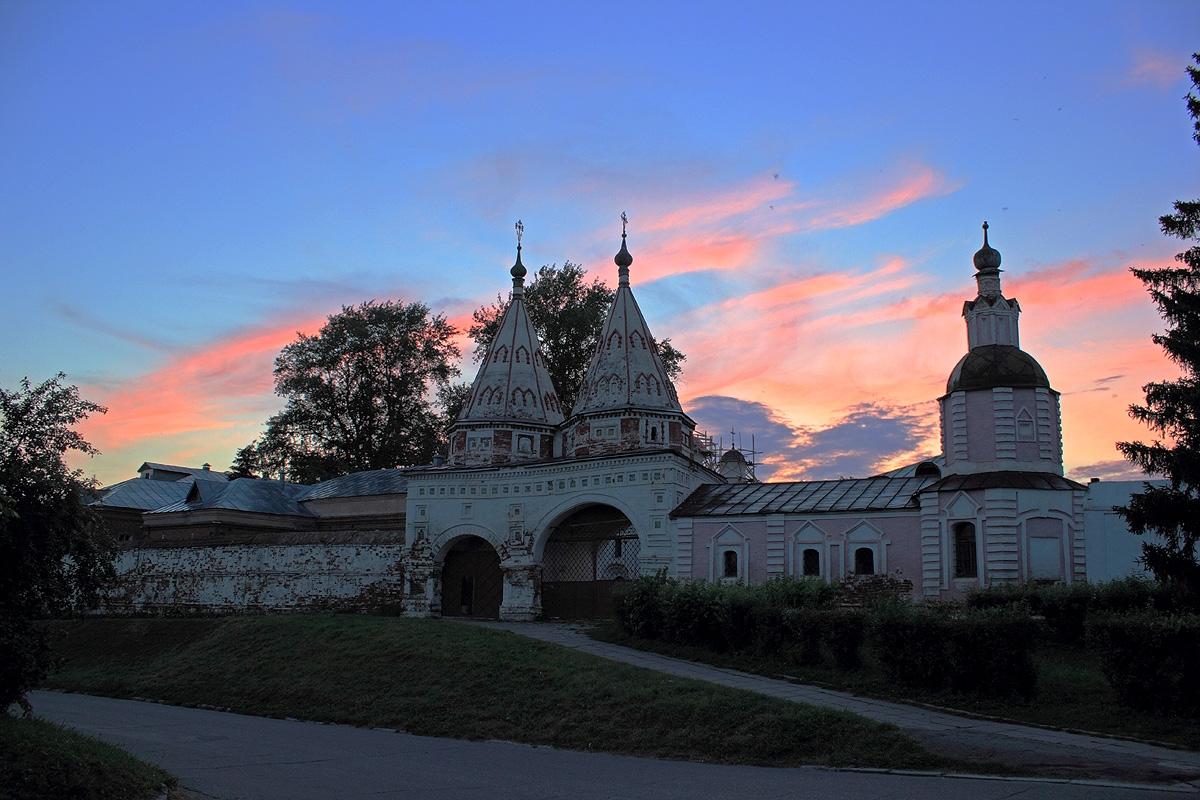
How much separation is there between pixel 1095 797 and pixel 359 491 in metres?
31.7

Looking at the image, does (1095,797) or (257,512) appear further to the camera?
(257,512)

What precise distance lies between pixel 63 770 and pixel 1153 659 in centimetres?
1104

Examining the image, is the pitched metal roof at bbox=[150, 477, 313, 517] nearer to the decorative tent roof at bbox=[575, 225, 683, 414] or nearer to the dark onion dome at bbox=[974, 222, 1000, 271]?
the decorative tent roof at bbox=[575, 225, 683, 414]

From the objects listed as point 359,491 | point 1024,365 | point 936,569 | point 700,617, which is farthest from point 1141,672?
point 359,491

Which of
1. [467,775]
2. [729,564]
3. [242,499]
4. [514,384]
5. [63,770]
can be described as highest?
[514,384]

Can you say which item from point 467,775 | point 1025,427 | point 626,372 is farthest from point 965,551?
point 467,775

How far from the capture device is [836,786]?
938 cm

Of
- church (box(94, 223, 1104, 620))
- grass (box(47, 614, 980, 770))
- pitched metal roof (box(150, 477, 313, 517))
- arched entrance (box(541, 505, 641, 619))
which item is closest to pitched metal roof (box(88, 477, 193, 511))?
pitched metal roof (box(150, 477, 313, 517))

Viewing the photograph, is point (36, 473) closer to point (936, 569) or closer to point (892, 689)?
point (892, 689)

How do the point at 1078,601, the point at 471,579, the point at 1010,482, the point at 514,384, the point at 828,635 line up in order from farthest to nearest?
the point at 514,384 → the point at 471,579 → the point at 1010,482 → the point at 1078,601 → the point at 828,635

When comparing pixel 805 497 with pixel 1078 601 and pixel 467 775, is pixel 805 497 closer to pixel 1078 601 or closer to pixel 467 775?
pixel 1078 601

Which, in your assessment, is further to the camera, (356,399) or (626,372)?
(356,399)

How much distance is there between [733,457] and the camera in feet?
130

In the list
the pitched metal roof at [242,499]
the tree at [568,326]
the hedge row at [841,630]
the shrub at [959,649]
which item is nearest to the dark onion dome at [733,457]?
the tree at [568,326]
